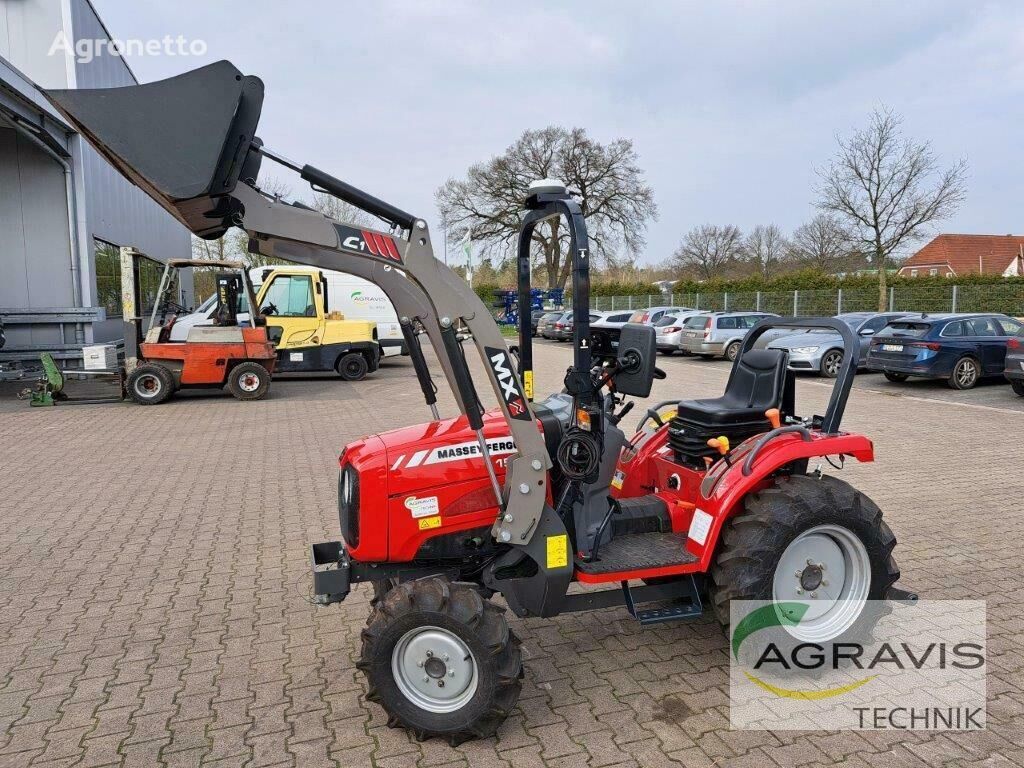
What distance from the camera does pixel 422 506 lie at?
11.0 feet

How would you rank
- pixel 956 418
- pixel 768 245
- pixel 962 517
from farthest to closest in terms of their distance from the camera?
pixel 768 245 < pixel 956 418 < pixel 962 517

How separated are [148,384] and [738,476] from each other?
11915 millimetres

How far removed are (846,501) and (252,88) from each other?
3.16 metres

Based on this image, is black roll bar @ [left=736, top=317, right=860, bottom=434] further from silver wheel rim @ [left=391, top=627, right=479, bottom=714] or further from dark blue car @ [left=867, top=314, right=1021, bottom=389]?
dark blue car @ [left=867, top=314, right=1021, bottom=389]

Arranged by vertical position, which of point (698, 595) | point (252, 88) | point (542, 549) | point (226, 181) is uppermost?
point (252, 88)

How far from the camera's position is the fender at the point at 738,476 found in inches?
139

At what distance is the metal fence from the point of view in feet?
85.5

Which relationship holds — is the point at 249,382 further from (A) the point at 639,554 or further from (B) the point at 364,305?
(A) the point at 639,554

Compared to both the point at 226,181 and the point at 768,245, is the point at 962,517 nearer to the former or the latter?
the point at 226,181

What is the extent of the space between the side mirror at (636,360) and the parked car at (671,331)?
19.6 metres

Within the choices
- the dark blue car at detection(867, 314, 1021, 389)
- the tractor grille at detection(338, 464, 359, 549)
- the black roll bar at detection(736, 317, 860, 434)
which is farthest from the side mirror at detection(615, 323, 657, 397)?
the dark blue car at detection(867, 314, 1021, 389)

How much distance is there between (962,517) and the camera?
19.7 feet

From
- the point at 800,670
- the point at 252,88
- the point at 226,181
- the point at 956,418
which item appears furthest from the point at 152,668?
the point at 956,418

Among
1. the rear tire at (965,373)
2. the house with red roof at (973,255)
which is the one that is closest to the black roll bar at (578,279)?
the rear tire at (965,373)
